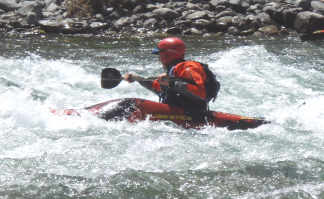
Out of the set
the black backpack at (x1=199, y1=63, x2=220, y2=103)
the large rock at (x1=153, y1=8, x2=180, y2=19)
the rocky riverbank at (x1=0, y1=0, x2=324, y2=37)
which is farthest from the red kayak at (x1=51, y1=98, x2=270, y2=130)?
the large rock at (x1=153, y1=8, x2=180, y2=19)

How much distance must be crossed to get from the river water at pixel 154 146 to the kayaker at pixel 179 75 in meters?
0.37

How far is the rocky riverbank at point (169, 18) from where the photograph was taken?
1292cm

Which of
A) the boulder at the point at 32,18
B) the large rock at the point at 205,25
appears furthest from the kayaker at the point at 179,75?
the boulder at the point at 32,18

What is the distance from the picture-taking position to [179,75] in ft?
14.6

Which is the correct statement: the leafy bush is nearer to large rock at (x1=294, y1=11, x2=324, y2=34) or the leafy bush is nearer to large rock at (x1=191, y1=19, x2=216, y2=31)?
large rock at (x1=191, y1=19, x2=216, y2=31)

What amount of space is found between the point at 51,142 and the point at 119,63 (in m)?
4.94

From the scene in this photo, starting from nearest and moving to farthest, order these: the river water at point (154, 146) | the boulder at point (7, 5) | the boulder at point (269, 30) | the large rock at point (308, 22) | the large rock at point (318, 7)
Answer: the river water at point (154, 146) → the large rock at point (308, 22) → the boulder at point (269, 30) → the large rock at point (318, 7) → the boulder at point (7, 5)

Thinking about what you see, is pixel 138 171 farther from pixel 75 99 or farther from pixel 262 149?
pixel 75 99

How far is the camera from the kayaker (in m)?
4.35

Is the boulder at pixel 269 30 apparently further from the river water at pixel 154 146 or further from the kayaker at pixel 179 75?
the kayaker at pixel 179 75

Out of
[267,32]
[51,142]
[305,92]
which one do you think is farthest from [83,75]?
[267,32]

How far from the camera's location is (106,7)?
15023mm

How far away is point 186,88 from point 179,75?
9.1 inches

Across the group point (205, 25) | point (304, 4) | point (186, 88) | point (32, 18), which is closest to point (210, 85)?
point (186, 88)
